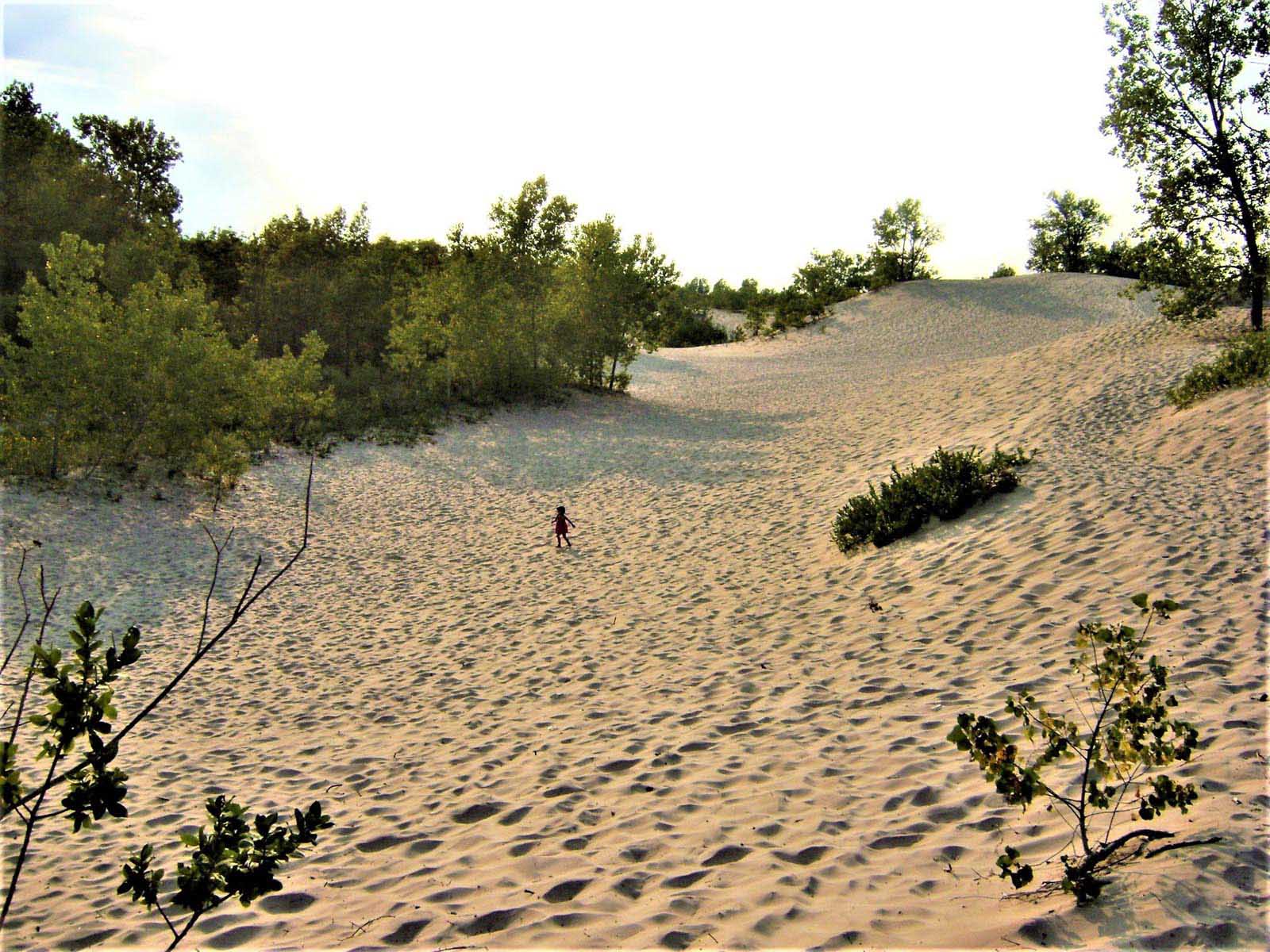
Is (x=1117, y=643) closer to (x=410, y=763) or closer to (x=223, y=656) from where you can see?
(x=410, y=763)

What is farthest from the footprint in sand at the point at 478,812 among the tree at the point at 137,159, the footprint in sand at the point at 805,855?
the tree at the point at 137,159

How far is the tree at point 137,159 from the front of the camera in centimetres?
3528

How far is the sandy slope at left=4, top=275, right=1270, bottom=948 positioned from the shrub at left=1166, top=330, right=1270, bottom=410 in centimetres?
74

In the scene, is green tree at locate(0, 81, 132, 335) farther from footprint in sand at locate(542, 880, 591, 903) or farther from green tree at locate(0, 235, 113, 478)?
footprint in sand at locate(542, 880, 591, 903)

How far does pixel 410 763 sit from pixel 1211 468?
34.7 feet

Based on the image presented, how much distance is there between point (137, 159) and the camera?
119ft

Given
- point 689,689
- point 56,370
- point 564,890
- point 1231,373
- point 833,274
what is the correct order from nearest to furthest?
point 564,890 → point 689,689 → point 1231,373 → point 56,370 → point 833,274

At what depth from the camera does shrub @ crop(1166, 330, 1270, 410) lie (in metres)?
12.7

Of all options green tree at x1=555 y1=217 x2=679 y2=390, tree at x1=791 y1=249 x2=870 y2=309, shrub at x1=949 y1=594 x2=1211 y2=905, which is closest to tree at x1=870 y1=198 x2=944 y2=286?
tree at x1=791 y1=249 x2=870 y2=309

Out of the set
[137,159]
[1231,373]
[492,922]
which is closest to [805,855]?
[492,922]

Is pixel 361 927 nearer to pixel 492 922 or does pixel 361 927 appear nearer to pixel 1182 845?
pixel 492 922

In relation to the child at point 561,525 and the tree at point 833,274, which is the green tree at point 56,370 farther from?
the tree at point 833,274

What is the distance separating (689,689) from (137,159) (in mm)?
40816

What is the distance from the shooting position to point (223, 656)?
29.6ft
